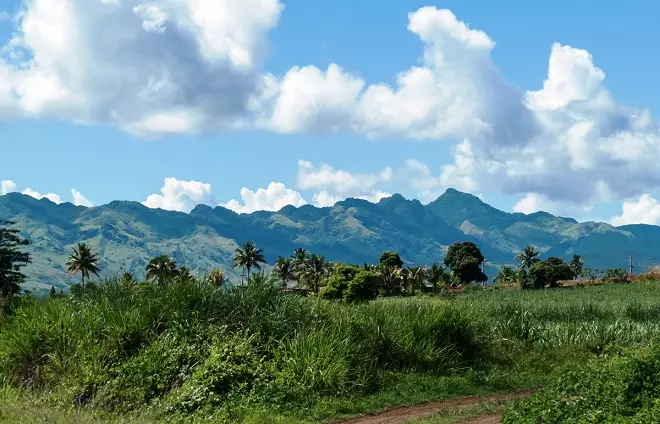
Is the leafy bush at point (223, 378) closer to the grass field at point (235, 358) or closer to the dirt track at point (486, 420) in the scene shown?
the grass field at point (235, 358)

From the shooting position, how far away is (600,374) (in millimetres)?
15750

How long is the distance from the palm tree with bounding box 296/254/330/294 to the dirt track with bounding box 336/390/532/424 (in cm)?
9822

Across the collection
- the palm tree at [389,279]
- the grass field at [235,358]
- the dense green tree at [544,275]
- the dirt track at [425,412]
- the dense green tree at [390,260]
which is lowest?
the dirt track at [425,412]

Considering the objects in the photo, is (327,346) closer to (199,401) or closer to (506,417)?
A: (199,401)

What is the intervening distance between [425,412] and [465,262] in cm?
13289

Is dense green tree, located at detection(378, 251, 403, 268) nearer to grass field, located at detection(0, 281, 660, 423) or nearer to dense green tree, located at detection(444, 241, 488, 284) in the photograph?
dense green tree, located at detection(444, 241, 488, 284)

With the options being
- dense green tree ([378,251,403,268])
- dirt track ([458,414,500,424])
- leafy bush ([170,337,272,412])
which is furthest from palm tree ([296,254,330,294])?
dirt track ([458,414,500,424])

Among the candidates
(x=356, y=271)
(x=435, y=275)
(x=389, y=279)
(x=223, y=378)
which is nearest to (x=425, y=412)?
(x=223, y=378)

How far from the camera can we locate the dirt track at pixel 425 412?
55.4 ft

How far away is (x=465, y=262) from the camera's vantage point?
148 m

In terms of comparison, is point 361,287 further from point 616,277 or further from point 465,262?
point 465,262

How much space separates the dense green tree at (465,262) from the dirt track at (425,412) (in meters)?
127

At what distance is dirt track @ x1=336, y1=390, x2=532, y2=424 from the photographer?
1689cm

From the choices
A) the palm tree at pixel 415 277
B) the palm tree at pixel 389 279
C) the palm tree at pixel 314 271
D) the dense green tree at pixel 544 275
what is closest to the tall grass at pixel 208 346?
the dense green tree at pixel 544 275
